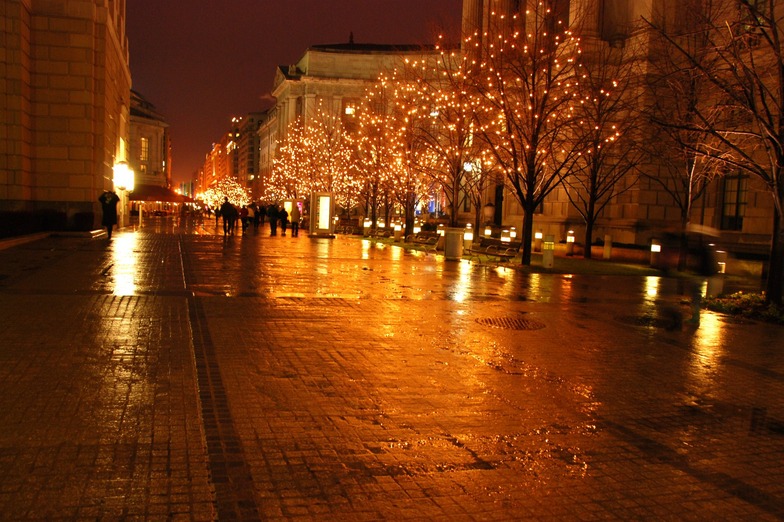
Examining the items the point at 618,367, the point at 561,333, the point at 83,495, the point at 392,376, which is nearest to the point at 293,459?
the point at 83,495

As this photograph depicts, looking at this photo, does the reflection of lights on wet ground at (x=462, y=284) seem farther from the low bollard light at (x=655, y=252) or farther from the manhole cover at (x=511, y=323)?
the low bollard light at (x=655, y=252)

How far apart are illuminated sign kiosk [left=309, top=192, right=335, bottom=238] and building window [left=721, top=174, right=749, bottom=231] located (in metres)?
19.6

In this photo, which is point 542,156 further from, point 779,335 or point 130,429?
point 130,429

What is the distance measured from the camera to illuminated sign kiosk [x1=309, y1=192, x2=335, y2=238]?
38.8 m

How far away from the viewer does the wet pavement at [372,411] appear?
4410 mm

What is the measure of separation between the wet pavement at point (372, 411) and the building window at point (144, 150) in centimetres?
12337

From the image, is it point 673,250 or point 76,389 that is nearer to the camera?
point 76,389

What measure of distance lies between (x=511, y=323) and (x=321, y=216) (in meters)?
28.2

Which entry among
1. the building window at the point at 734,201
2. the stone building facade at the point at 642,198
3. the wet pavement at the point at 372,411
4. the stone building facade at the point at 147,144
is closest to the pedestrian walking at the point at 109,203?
the wet pavement at the point at 372,411

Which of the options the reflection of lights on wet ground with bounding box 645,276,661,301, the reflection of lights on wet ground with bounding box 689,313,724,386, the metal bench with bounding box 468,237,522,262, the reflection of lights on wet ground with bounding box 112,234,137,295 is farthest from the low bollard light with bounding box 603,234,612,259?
the reflection of lights on wet ground with bounding box 112,234,137,295

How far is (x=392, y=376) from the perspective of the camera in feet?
24.5

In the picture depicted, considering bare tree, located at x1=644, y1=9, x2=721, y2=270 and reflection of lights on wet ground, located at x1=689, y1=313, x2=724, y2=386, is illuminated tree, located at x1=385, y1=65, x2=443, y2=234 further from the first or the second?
reflection of lights on wet ground, located at x1=689, y1=313, x2=724, y2=386

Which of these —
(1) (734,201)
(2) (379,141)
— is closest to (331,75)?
(2) (379,141)

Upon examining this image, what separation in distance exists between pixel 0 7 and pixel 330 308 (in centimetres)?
2262
